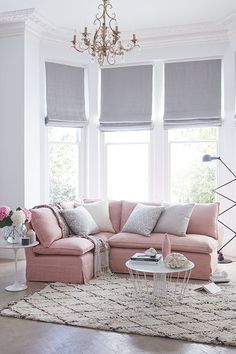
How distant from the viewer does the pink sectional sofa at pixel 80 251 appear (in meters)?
4.86

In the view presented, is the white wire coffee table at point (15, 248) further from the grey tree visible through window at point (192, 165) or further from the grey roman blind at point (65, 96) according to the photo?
the grey tree visible through window at point (192, 165)

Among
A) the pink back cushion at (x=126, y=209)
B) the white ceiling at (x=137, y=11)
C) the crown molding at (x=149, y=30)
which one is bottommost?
the pink back cushion at (x=126, y=209)

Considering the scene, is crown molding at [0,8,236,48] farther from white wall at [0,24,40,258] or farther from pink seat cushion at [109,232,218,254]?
pink seat cushion at [109,232,218,254]

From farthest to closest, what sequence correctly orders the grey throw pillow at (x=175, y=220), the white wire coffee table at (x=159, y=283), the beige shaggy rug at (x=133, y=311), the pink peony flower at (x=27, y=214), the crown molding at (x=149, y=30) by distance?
the crown molding at (x=149, y=30) < the grey throw pillow at (x=175, y=220) < the pink peony flower at (x=27, y=214) < the white wire coffee table at (x=159, y=283) < the beige shaggy rug at (x=133, y=311)

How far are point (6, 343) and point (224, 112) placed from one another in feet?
15.3

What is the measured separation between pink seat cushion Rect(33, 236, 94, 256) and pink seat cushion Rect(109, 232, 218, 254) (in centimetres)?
46

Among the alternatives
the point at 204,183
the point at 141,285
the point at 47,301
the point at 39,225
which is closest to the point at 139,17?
the point at 204,183

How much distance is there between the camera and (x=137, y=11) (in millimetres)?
5781

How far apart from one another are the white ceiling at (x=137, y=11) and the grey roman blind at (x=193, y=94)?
27.5 inches

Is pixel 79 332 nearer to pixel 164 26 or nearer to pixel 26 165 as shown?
pixel 26 165

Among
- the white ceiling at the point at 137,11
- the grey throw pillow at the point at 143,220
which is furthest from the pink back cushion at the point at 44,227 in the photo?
the white ceiling at the point at 137,11

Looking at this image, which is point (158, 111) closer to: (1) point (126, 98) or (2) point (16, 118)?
(1) point (126, 98)

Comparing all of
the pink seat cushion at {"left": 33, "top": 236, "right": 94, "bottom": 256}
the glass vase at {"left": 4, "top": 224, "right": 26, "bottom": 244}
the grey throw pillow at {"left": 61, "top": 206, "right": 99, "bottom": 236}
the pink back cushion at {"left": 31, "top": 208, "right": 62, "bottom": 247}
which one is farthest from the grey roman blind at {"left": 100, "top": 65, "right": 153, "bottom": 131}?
A: the glass vase at {"left": 4, "top": 224, "right": 26, "bottom": 244}

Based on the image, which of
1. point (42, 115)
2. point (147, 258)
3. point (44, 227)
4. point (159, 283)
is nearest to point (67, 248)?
point (44, 227)
